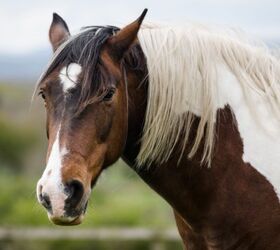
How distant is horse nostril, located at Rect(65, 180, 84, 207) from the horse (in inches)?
9.6

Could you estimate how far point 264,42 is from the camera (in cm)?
440

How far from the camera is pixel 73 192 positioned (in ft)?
11.5

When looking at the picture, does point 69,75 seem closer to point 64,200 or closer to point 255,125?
point 64,200

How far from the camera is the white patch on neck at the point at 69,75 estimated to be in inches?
146

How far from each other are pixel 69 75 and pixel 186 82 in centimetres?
61

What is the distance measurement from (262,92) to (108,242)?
6.38 m

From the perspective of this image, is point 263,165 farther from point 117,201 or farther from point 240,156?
point 117,201

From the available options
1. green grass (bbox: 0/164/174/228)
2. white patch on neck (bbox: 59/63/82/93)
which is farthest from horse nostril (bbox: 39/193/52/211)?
green grass (bbox: 0/164/174/228)

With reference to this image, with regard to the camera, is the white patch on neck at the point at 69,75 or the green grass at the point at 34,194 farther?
the green grass at the point at 34,194

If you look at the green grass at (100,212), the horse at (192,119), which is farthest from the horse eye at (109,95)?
the green grass at (100,212)

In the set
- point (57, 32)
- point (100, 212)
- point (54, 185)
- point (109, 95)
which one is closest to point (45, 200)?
point (54, 185)

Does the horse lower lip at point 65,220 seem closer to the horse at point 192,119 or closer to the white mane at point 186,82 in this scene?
the horse at point 192,119

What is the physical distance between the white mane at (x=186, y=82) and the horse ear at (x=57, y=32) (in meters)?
0.40

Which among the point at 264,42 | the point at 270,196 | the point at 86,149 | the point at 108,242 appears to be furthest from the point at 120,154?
the point at 108,242
